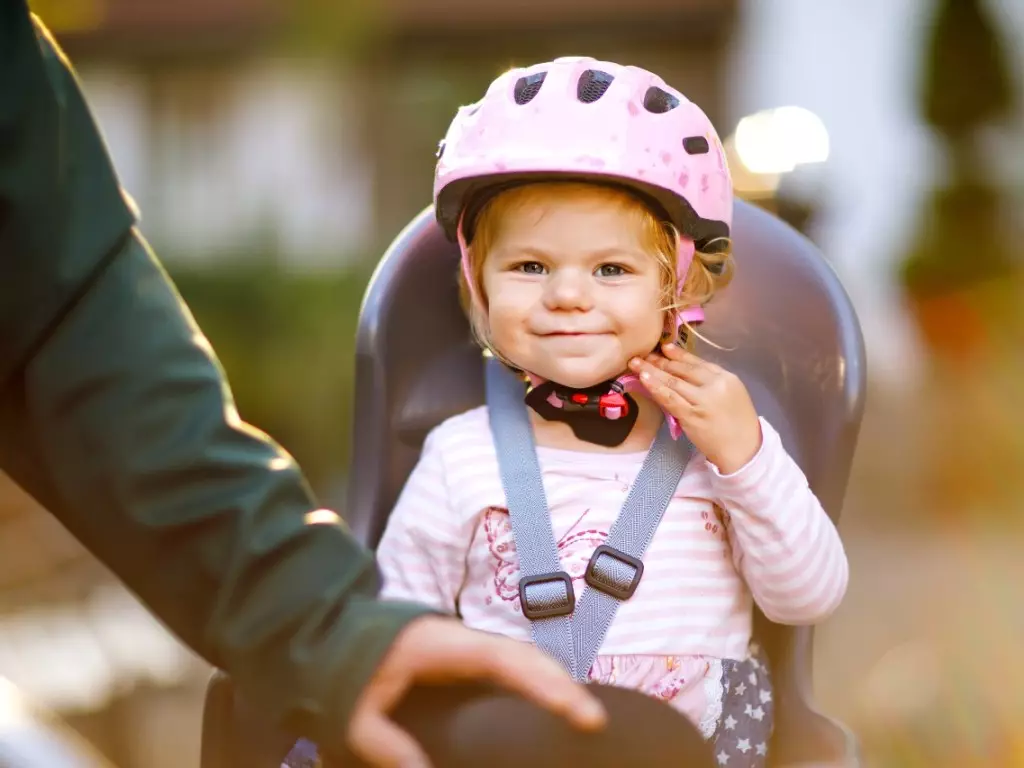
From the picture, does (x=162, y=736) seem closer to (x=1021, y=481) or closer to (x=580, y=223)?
(x=580, y=223)

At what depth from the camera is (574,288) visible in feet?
6.04

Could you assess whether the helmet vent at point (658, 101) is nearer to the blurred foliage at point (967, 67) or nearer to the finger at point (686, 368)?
the finger at point (686, 368)

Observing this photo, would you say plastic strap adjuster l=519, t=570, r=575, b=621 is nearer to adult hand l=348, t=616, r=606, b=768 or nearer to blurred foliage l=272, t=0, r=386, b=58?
adult hand l=348, t=616, r=606, b=768

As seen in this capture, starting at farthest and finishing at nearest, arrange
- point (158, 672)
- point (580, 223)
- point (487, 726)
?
1. point (158, 672)
2. point (580, 223)
3. point (487, 726)

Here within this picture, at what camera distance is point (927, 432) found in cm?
957

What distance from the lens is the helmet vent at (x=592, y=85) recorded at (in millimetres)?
1930

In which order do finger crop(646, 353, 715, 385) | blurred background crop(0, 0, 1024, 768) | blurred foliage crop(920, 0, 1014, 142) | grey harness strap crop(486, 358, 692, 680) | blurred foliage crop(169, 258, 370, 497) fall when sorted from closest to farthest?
grey harness strap crop(486, 358, 692, 680) → finger crop(646, 353, 715, 385) → blurred background crop(0, 0, 1024, 768) → blurred foliage crop(169, 258, 370, 497) → blurred foliage crop(920, 0, 1014, 142)

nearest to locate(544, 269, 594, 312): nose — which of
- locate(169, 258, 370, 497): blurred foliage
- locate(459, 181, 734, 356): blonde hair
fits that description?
locate(459, 181, 734, 356): blonde hair

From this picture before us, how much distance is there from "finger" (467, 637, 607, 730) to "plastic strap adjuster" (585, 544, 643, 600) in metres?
0.87

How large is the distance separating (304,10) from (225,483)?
1043cm

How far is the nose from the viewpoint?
6.03 feet

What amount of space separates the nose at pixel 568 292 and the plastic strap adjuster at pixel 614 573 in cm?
35

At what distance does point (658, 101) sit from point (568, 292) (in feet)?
1.21

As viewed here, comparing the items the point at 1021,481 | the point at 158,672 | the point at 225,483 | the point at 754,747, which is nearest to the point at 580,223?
the point at 754,747
